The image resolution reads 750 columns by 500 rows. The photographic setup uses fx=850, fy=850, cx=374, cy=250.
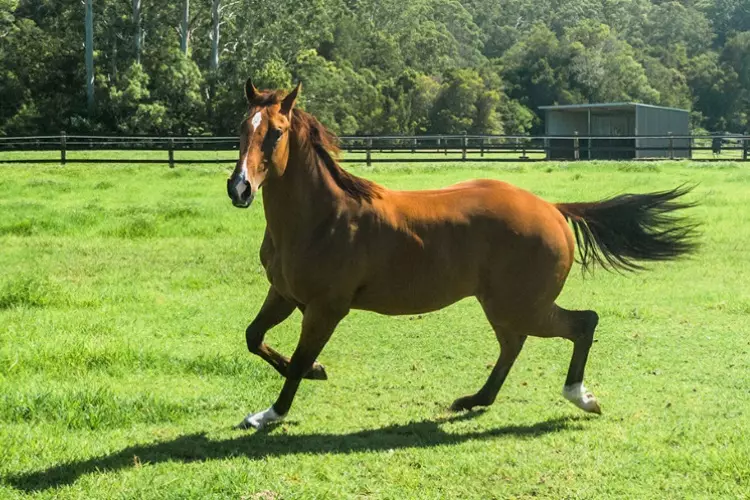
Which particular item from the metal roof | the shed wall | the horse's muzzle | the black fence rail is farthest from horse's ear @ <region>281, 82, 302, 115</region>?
the metal roof

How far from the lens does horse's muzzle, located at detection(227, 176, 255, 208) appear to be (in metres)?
4.41

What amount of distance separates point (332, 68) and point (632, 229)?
58470 mm

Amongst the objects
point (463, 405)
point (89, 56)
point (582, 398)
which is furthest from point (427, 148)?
point (582, 398)

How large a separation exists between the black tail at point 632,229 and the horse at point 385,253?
16.0 inches

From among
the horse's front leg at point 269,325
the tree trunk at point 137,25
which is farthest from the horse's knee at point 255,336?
the tree trunk at point 137,25

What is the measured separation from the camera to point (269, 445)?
16.2ft

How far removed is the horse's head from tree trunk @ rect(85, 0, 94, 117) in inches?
1757

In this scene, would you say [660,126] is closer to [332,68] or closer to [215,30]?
[332,68]

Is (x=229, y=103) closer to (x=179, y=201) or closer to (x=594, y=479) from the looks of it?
(x=179, y=201)

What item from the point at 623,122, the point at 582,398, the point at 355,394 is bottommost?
the point at 355,394

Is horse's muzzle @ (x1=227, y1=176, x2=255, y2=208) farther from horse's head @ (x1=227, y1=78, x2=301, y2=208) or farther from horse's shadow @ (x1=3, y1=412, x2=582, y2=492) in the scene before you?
horse's shadow @ (x1=3, y1=412, x2=582, y2=492)

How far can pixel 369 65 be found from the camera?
7988cm

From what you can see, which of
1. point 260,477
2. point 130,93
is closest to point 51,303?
point 260,477

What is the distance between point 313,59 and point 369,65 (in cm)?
2070
